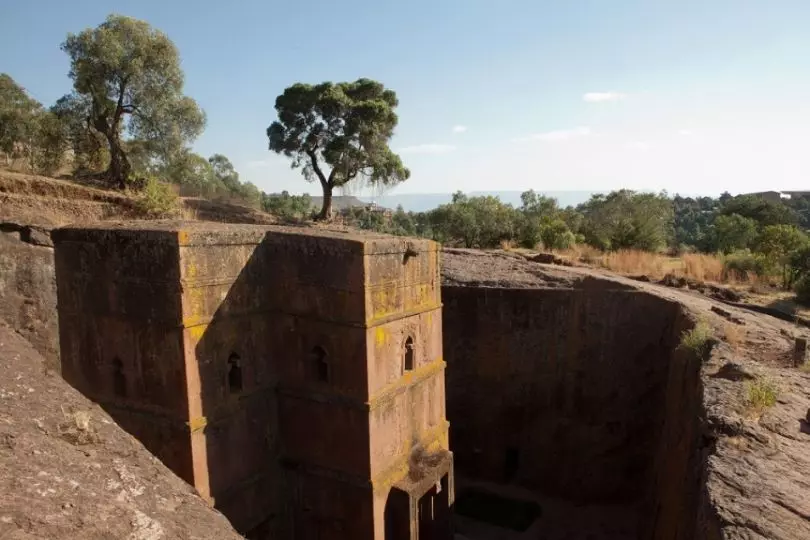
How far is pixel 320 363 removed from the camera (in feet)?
27.1

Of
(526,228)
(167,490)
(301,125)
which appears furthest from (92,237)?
(526,228)

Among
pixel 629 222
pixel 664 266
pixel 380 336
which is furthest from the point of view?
pixel 629 222

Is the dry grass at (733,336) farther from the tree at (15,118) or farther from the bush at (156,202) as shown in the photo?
the tree at (15,118)

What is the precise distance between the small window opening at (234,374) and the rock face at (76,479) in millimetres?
3534

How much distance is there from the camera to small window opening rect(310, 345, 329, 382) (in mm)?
8164

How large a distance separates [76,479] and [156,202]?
14.6 m

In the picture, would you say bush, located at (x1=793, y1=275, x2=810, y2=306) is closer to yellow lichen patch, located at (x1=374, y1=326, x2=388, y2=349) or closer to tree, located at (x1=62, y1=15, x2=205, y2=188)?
yellow lichen patch, located at (x1=374, y1=326, x2=388, y2=349)

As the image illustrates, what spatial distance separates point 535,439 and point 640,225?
43.8ft

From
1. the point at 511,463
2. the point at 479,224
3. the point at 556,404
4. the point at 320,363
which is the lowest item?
the point at 511,463

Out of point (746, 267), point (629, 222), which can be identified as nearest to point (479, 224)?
point (629, 222)

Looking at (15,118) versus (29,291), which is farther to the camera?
(15,118)

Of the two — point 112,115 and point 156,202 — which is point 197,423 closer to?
point 156,202

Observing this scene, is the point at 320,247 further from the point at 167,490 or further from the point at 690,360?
the point at 690,360

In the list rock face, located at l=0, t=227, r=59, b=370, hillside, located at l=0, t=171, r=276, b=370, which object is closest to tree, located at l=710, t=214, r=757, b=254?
hillside, located at l=0, t=171, r=276, b=370
